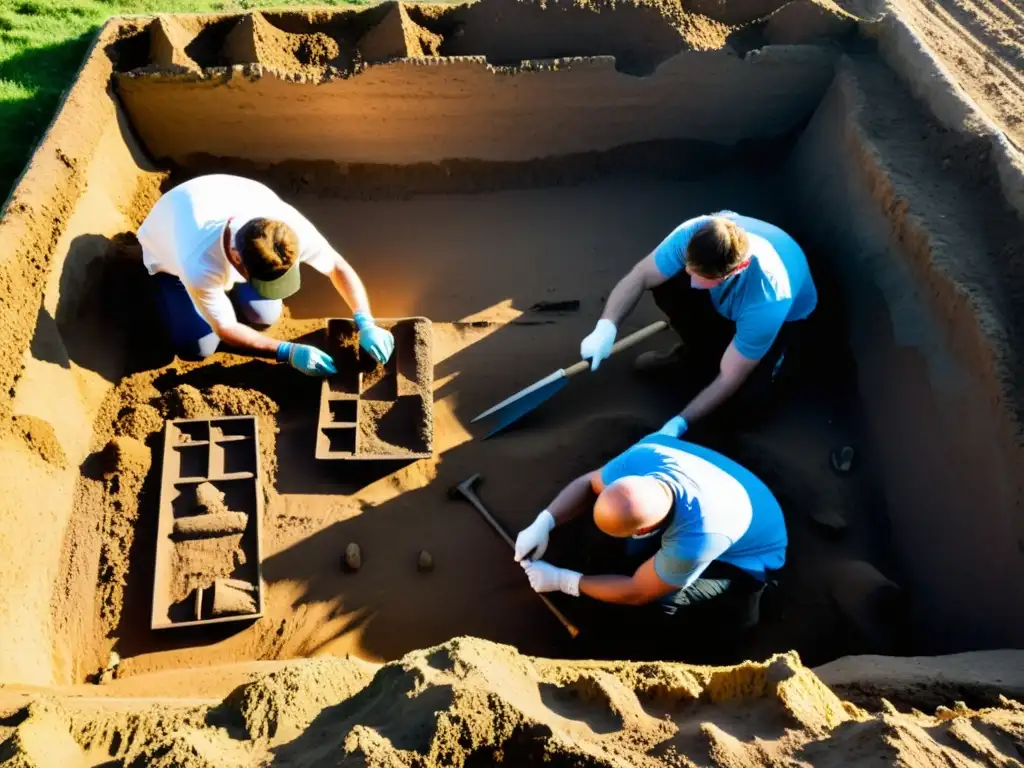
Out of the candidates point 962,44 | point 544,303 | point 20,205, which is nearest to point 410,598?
point 544,303

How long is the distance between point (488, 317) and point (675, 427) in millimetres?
1443

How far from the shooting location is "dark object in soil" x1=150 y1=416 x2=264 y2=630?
3461 millimetres

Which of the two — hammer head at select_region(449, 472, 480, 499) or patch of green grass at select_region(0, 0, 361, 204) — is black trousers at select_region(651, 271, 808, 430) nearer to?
hammer head at select_region(449, 472, 480, 499)

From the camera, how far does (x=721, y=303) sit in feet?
12.3

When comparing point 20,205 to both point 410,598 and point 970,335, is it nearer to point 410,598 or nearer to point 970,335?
point 410,598

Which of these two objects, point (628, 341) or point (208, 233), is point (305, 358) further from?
point (628, 341)

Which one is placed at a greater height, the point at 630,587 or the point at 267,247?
the point at 267,247

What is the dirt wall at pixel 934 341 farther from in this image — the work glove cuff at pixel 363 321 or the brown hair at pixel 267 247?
the brown hair at pixel 267 247

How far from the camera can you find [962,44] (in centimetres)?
493

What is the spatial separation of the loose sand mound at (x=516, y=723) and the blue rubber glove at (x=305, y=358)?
5.53ft

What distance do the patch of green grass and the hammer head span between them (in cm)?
315

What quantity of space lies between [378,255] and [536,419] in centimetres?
157

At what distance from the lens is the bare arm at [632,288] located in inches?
157

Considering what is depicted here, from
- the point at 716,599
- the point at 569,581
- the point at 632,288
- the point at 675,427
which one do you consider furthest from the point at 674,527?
the point at 632,288
